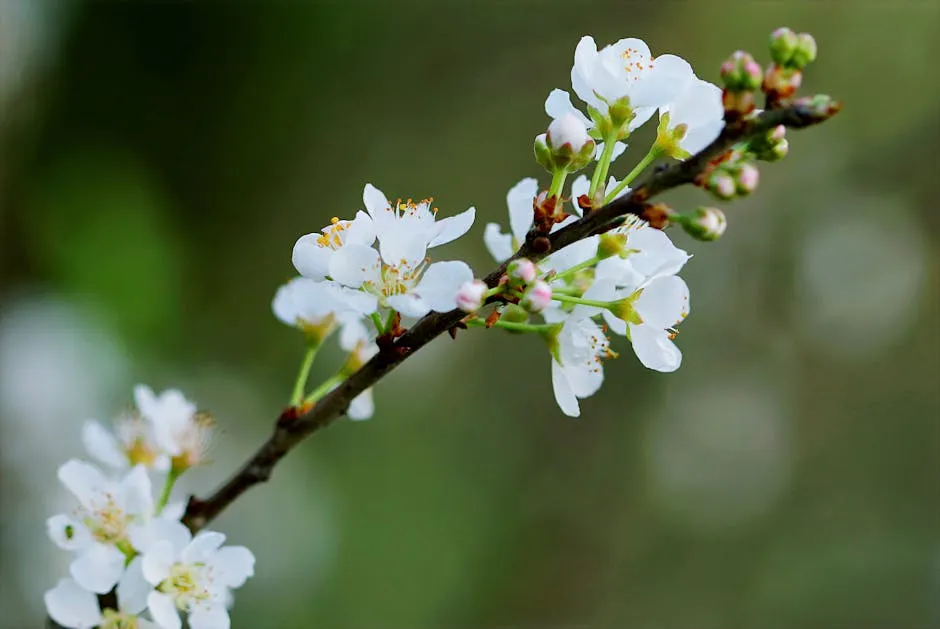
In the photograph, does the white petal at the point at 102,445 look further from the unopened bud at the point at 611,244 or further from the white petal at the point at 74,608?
the unopened bud at the point at 611,244

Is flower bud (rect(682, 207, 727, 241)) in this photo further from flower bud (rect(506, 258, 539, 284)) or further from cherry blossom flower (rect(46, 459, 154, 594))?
cherry blossom flower (rect(46, 459, 154, 594))

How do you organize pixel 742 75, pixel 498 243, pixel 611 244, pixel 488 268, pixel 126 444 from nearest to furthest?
pixel 742 75 → pixel 611 244 → pixel 498 243 → pixel 126 444 → pixel 488 268

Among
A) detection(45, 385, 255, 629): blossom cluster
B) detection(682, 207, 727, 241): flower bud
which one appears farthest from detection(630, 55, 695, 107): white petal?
detection(45, 385, 255, 629): blossom cluster

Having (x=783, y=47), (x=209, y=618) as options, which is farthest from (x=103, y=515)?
(x=783, y=47)

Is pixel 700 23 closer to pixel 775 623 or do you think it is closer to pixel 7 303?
pixel 775 623

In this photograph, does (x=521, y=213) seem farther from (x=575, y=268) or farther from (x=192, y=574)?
(x=192, y=574)

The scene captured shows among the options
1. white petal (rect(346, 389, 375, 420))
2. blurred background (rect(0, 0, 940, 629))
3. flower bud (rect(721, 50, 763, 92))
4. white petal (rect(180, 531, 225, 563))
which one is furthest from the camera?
blurred background (rect(0, 0, 940, 629))

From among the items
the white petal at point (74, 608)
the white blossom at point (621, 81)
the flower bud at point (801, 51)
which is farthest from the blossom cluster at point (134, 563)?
the flower bud at point (801, 51)
